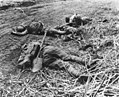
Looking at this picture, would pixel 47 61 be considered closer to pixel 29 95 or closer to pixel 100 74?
pixel 29 95

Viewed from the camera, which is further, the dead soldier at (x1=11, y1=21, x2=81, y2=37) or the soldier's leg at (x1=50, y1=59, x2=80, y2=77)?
the dead soldier at (x1=11, y1=21, x2=81, y2=37)

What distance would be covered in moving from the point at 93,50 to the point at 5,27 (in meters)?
1.54

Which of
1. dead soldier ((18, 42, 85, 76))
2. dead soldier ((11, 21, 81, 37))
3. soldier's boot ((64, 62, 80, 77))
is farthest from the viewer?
dead soldier ((11, 21, 81, 37))

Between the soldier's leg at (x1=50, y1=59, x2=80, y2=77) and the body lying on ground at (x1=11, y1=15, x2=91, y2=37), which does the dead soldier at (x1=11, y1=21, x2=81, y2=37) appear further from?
the soldier's leg at (x1=50, y1=59, x2=80, y2=77)

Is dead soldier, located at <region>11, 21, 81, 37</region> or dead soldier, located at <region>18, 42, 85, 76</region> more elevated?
dead soldier, located at <region>11, 21, 81, 37</region>

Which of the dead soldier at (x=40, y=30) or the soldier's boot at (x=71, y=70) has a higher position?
the dead soldier at (x=40, y=30)

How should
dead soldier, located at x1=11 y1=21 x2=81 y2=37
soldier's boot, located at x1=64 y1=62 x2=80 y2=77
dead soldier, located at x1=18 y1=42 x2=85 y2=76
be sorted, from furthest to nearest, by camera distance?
dead soldier, located at x1=11 y1=21 x2=81 y2=37 → dead soldier, located at x1=18 y1=42 x2=85 y2=76 → soldier's boot, located at x1=64 y1=62 x2=80 y2=77

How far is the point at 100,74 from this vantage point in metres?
1.22

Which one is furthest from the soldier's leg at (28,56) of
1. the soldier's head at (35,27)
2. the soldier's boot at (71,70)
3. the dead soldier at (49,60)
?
the soldier's head at (35,27)

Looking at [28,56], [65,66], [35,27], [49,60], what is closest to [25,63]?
[28,56]

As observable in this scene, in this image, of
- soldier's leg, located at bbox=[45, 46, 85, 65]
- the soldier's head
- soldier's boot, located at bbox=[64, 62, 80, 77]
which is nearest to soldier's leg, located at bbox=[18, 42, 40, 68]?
soldier's leg, located at bbox=[45, 46, 85, 65]

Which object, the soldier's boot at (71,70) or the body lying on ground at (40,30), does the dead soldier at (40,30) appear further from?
the soldier's boot at (71,70)

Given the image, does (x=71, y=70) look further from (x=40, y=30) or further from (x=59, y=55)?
(x=40, y=30)

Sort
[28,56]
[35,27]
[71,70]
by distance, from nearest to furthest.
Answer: [71,70] < [28,56] < [35,27]
